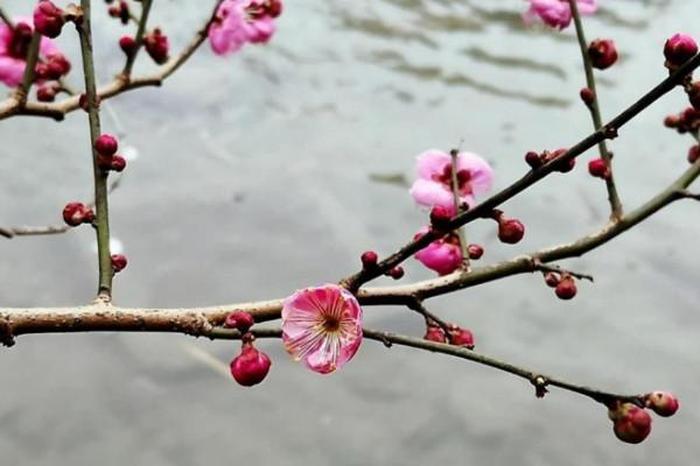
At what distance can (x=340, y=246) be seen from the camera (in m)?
2.67

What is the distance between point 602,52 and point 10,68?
73 centimetres

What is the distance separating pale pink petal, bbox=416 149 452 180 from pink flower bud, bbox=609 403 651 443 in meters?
0.43

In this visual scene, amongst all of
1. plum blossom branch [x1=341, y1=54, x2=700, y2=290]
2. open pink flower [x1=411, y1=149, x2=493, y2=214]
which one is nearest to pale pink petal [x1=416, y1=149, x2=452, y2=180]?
open pink flower [x1=411, y1=149, x2=493, y2=214]

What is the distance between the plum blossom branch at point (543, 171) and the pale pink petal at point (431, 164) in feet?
1.12

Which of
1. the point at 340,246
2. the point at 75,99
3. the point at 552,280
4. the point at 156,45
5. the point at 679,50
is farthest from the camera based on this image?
the point at 340,246

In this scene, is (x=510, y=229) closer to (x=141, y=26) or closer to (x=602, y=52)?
(x=602, y=52)

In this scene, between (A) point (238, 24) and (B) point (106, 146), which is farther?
(A) point (238, 24)

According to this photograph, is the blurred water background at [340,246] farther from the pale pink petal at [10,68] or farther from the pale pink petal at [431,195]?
the pale pink petal at [431,195]

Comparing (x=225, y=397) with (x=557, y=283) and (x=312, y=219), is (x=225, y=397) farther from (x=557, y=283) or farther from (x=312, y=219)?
(x=557, y=283)

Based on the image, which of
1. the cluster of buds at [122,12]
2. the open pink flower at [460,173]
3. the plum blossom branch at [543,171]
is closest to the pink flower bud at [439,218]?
the plum blossom branch at [543,171]

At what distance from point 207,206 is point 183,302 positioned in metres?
0.43

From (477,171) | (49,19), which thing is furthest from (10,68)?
(477,171)

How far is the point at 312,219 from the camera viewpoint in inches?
109

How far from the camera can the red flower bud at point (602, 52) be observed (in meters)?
0.96
